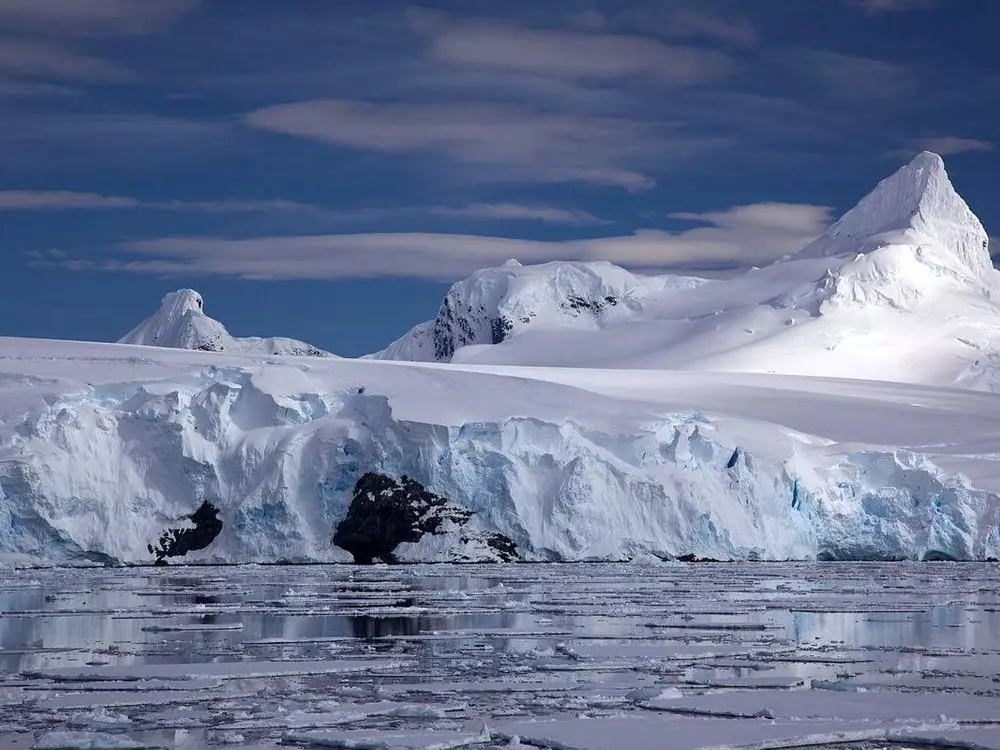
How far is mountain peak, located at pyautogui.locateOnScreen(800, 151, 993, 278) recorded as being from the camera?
10450 centimetres

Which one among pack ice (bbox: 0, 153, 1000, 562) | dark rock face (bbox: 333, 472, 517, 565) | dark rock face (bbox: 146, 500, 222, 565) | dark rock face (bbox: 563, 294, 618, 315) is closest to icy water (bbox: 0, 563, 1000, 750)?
pack ice (bbox: 0, 153, 1000, 562)

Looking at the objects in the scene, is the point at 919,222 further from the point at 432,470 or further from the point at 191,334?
the point at 432,470

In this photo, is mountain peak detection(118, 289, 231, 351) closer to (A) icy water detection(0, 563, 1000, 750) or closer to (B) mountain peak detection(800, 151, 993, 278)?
(B) mountain peak detection(800, 151, 993, 278)

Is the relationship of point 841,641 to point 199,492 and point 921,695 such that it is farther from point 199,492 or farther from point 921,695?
point 199,492

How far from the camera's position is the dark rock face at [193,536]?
3422 centimetres

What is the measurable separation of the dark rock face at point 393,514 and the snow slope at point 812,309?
2181 inches

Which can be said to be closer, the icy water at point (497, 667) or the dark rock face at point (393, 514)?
the icy water at point (497, 667)

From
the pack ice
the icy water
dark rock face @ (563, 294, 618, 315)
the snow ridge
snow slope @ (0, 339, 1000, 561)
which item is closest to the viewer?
the icy water

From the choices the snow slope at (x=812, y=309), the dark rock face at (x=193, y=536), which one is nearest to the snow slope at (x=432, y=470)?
the dark rock face at (x=193, y=536)

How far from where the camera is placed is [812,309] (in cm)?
9825

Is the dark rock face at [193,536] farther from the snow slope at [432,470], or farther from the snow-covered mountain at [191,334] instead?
the snow-covered mountain at [191,334]

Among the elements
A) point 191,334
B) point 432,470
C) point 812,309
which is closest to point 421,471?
point 432,470

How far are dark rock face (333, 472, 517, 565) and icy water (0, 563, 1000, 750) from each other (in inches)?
387

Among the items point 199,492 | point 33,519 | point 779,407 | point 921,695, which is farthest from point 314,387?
point 921,695
